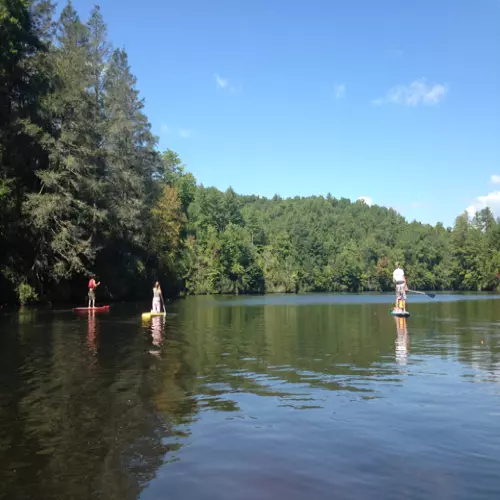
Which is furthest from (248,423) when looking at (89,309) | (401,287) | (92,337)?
(89,309)

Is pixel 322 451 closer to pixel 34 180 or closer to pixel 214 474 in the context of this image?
pixel 214 474


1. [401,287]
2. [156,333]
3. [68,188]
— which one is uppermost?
[68,188]

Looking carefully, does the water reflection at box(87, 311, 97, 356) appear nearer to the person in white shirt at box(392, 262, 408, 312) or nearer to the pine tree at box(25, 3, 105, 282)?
the pine tree at box(25, 3, 105, 282)

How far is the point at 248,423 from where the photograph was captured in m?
7.70

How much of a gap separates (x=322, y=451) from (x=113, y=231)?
4161 centimetres

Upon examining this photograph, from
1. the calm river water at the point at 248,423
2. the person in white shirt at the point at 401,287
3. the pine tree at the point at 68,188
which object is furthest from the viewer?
the pine tree at the point at 68,188

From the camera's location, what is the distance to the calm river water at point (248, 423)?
549 cm

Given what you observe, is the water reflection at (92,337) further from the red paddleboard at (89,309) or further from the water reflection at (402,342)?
the water reflection at (402,342)

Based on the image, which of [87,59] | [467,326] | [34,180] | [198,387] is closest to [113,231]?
[34,180]

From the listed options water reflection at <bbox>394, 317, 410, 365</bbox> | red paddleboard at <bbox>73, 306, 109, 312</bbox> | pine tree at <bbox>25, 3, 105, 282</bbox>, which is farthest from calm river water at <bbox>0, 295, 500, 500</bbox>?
pine tree at <bbox>25, 3, 105, 282</bbox>

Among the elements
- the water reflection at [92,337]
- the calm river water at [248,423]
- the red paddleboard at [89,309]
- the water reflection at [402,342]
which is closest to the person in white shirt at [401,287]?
the water reflection at [402,342]

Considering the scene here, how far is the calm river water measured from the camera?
549 cm

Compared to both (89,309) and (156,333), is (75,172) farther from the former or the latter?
(156,333)

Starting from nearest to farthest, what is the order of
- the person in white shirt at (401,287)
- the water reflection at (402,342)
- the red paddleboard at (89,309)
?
the water reflection at (402,342)
the person in white shirt at (401,287)
the red paddleboard at (89,309)
